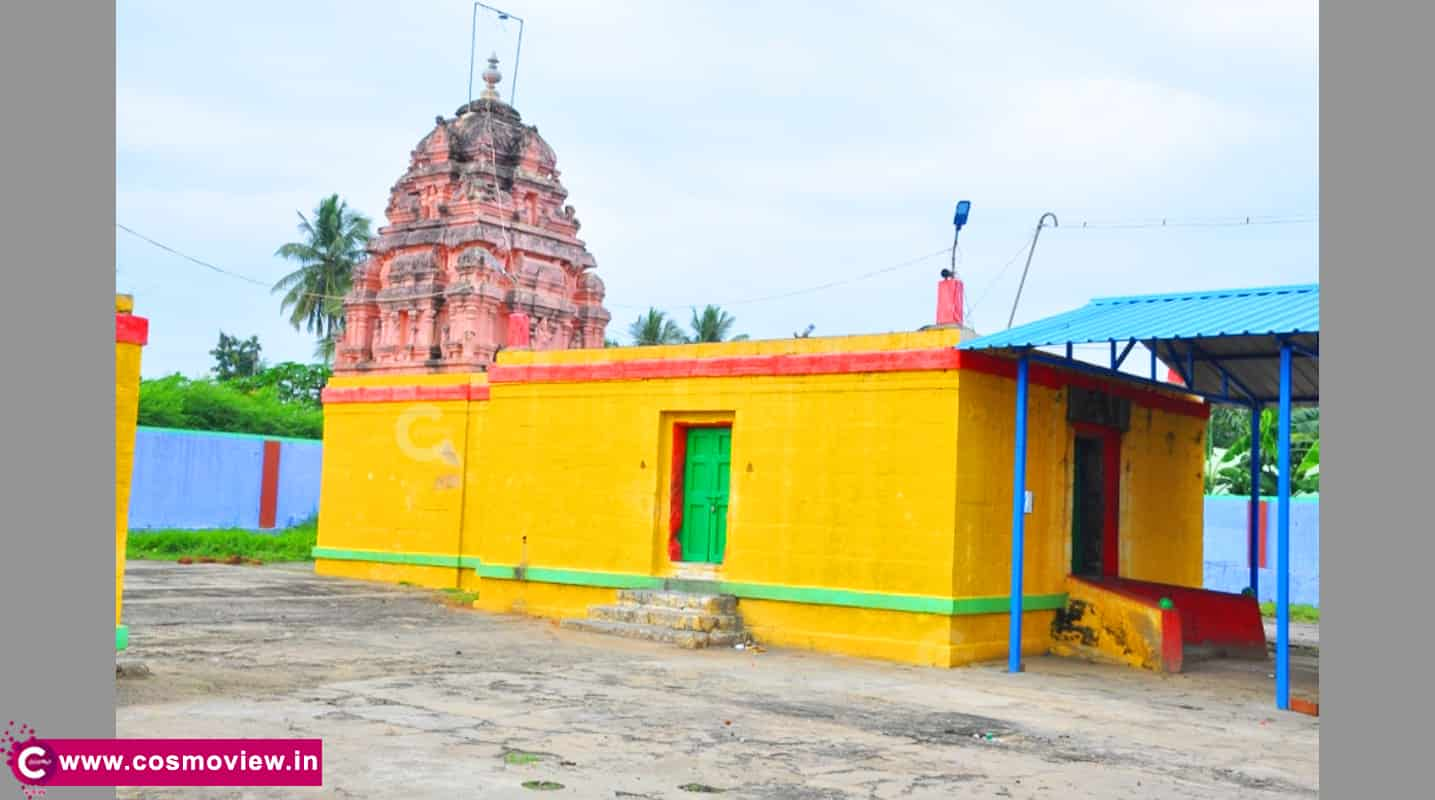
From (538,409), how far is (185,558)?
11375mm

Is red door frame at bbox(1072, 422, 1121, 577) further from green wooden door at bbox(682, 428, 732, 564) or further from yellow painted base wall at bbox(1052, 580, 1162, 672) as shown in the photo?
green wooden door at bbox(682, 428, 732, 564)

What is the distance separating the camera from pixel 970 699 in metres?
10.5

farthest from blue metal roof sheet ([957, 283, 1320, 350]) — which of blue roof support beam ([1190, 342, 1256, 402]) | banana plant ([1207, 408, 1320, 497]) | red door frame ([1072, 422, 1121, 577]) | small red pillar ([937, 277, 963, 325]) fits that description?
banana plant ([1207, 408, 1320, 497])

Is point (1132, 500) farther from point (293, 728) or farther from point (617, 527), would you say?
point (293, 728)

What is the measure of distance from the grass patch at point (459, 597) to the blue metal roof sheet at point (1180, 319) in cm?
798

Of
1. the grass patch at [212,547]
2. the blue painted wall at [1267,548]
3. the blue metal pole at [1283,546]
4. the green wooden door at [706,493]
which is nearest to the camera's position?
the blue metal pole at [1283,546]

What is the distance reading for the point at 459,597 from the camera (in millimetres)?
17984

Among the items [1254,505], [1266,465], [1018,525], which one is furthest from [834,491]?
[1266,465]

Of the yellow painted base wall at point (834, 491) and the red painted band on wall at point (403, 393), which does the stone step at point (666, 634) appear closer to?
the yellow painted base wall at point (834, 491)

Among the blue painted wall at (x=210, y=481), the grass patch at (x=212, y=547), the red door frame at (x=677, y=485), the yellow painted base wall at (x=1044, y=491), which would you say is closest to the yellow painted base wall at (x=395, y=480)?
the grass patch at (x=212, y=547)

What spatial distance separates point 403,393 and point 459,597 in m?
3.77

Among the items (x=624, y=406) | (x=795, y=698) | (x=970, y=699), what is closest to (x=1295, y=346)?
(x=970, y=699)

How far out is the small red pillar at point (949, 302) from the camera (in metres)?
13.4

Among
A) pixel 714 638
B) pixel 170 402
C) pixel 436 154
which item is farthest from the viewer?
pixel 170 402
